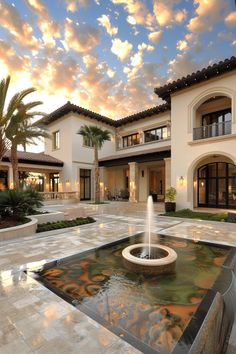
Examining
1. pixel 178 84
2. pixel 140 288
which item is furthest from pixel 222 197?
pixel 140 288

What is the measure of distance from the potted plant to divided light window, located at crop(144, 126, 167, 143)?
7674 millimetres

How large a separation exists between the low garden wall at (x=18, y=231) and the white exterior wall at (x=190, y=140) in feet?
34.9

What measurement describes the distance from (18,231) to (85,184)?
14.3m

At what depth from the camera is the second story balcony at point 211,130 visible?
43.9ft

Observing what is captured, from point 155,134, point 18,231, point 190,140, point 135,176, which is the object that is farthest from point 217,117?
point 18,231

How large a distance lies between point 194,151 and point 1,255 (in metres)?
13.1

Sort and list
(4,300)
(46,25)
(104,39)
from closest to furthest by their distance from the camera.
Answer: (4,300) → (46,25) → (104,39)

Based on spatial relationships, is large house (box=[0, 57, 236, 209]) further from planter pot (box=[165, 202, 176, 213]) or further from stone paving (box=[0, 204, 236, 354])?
stone paving (box=[0, 204, 236, 354])

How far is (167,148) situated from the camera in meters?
16.6

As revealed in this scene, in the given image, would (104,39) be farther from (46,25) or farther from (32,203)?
(32,203)

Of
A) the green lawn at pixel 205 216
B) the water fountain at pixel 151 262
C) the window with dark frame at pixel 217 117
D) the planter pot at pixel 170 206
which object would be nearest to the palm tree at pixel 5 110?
the water fountain at pixel 151 262

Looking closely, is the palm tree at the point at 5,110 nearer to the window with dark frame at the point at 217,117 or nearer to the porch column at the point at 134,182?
the porch column at the point at 134,182

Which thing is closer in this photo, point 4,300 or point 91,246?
point 4,300

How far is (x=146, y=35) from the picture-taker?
41.0ft
